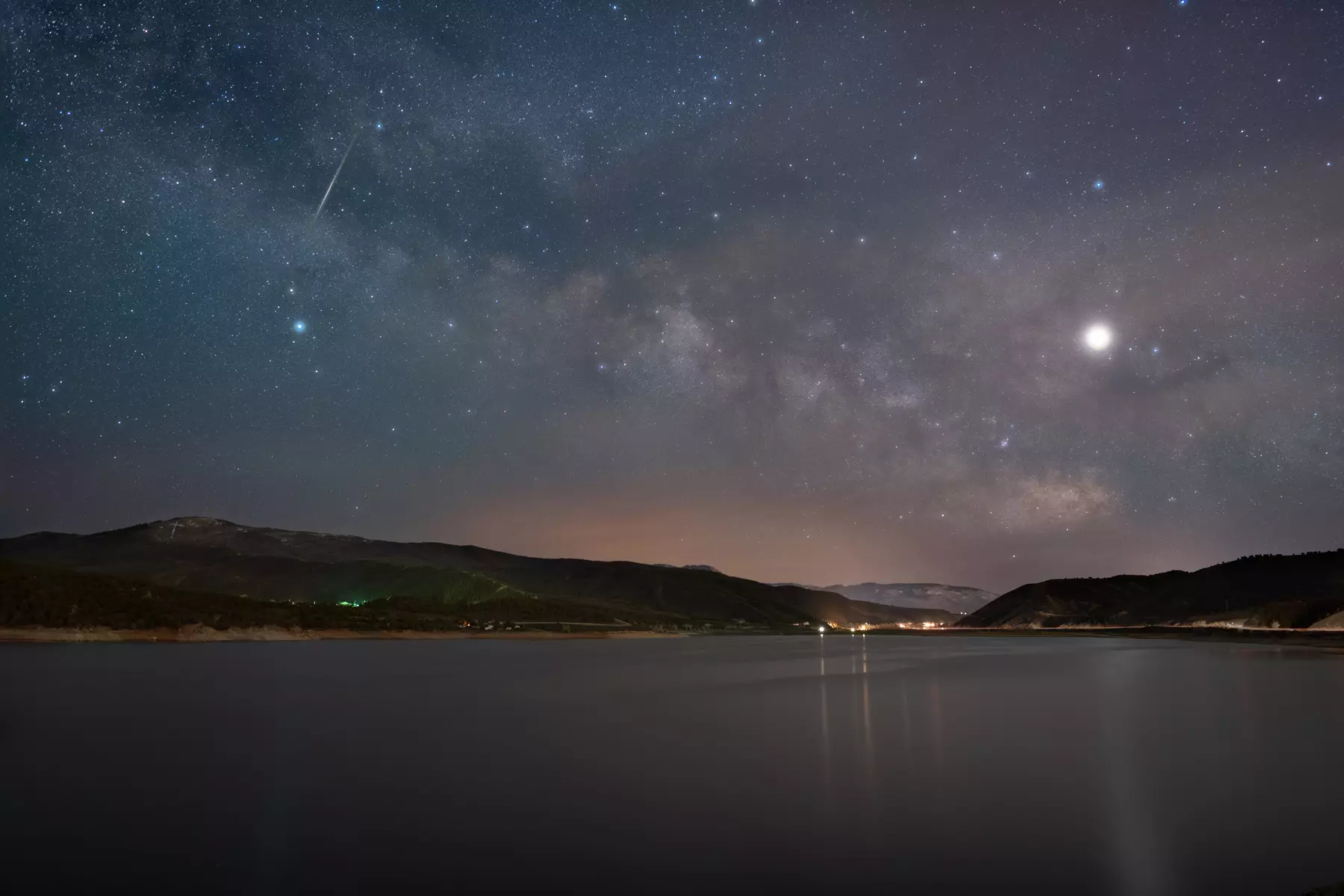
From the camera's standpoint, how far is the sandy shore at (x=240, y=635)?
82312 mm

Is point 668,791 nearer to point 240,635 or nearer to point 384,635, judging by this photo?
point 240,635

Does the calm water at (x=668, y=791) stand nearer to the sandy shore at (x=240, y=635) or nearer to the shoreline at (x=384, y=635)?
the sandy shore at (x=240, y=635)

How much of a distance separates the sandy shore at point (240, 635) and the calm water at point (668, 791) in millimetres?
58391

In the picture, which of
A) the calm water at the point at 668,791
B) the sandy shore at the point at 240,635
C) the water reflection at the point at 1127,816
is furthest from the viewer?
the sandy shore at the point at 240,635

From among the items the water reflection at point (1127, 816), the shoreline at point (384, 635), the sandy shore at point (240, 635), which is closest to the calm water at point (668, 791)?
the water reflection at point (1127, 816)

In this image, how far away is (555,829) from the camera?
43.4ft

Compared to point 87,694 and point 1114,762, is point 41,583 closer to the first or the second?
point 87,694

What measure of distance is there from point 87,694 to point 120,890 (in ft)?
96.9

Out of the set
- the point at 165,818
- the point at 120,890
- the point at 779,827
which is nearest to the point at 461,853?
the point at 120,890

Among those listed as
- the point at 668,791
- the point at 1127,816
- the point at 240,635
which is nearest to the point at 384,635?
the point at 240,635

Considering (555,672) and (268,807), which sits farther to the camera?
(555,672)

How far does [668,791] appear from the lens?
53.7ft

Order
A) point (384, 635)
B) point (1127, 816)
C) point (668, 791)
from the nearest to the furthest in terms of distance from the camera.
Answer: point (1127, 816) → point (668, 791) → point (384, 635)

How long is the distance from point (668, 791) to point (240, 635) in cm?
10577
